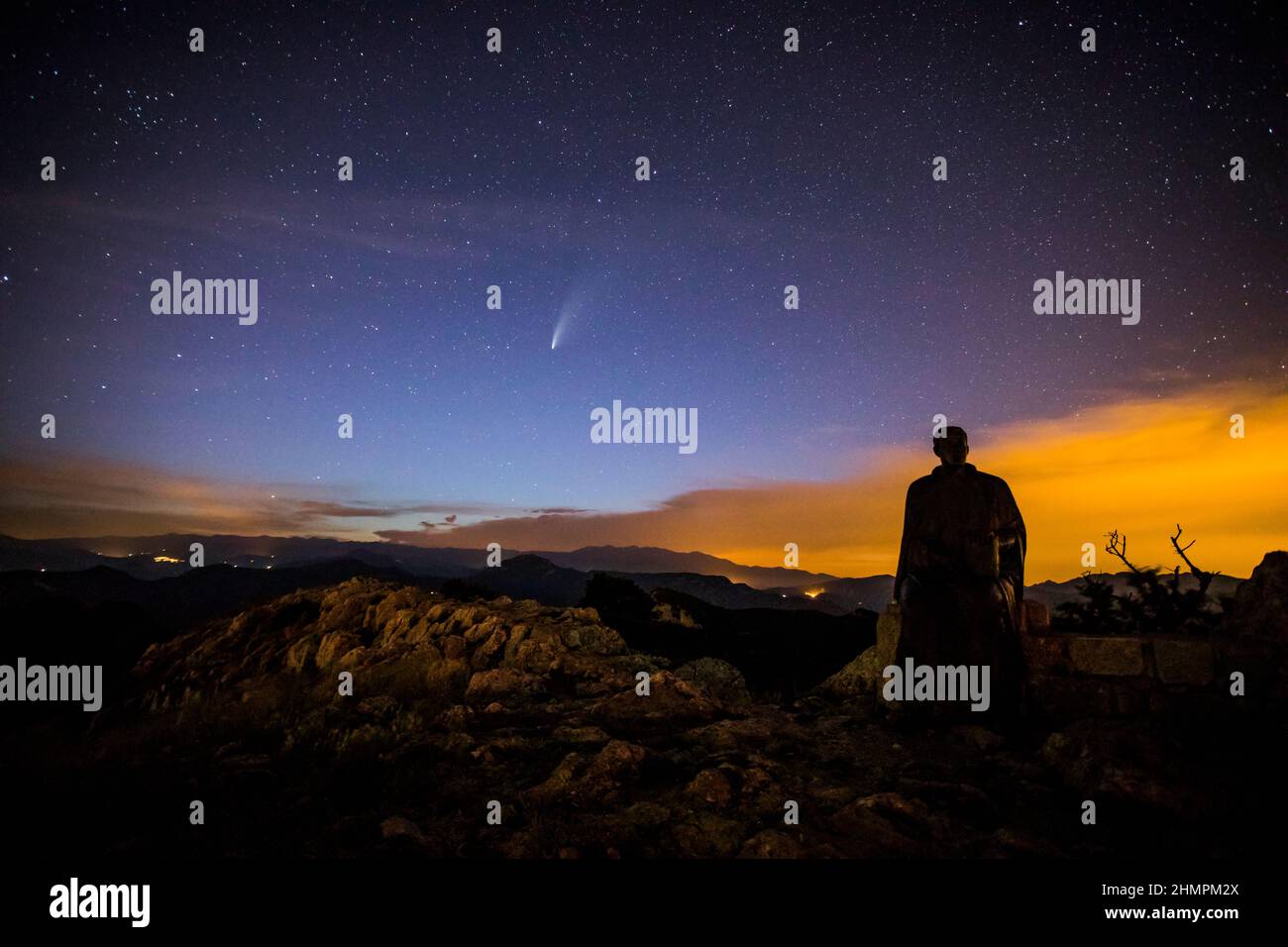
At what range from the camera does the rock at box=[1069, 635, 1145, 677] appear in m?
6.61

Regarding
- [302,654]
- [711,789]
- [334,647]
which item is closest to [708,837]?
[711,789]

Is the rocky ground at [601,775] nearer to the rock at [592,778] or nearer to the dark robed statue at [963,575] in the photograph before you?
the rock at [592,778]

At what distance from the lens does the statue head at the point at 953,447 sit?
7.30 m

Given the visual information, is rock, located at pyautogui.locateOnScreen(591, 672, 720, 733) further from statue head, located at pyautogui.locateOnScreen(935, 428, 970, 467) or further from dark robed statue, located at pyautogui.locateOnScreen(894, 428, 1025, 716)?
statue head, located at pyautogui.locateOnScreen(935, 428, 970, 467)

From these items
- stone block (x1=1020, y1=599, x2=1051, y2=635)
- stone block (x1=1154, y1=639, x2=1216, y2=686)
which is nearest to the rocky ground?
stone block (x1=1154, y1=639, x2=1216, y2=686)

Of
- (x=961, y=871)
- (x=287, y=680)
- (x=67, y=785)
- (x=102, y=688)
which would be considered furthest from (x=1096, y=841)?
(x=102, y=688)

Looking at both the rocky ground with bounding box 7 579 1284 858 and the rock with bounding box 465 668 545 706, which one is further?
the rock with bounding box 465 668 545 706

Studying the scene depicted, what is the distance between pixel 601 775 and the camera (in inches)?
202

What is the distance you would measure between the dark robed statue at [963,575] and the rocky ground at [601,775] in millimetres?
832

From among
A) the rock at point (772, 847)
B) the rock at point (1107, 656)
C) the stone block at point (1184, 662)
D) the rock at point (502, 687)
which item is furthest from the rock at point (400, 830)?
the stone block at point (1184, 662)

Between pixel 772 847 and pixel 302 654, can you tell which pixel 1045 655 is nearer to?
pixel 772 847

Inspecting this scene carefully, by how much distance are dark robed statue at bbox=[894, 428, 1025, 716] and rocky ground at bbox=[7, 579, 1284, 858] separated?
832 mm

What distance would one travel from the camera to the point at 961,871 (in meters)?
3.78

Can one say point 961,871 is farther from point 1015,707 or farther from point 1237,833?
point 1015,707
